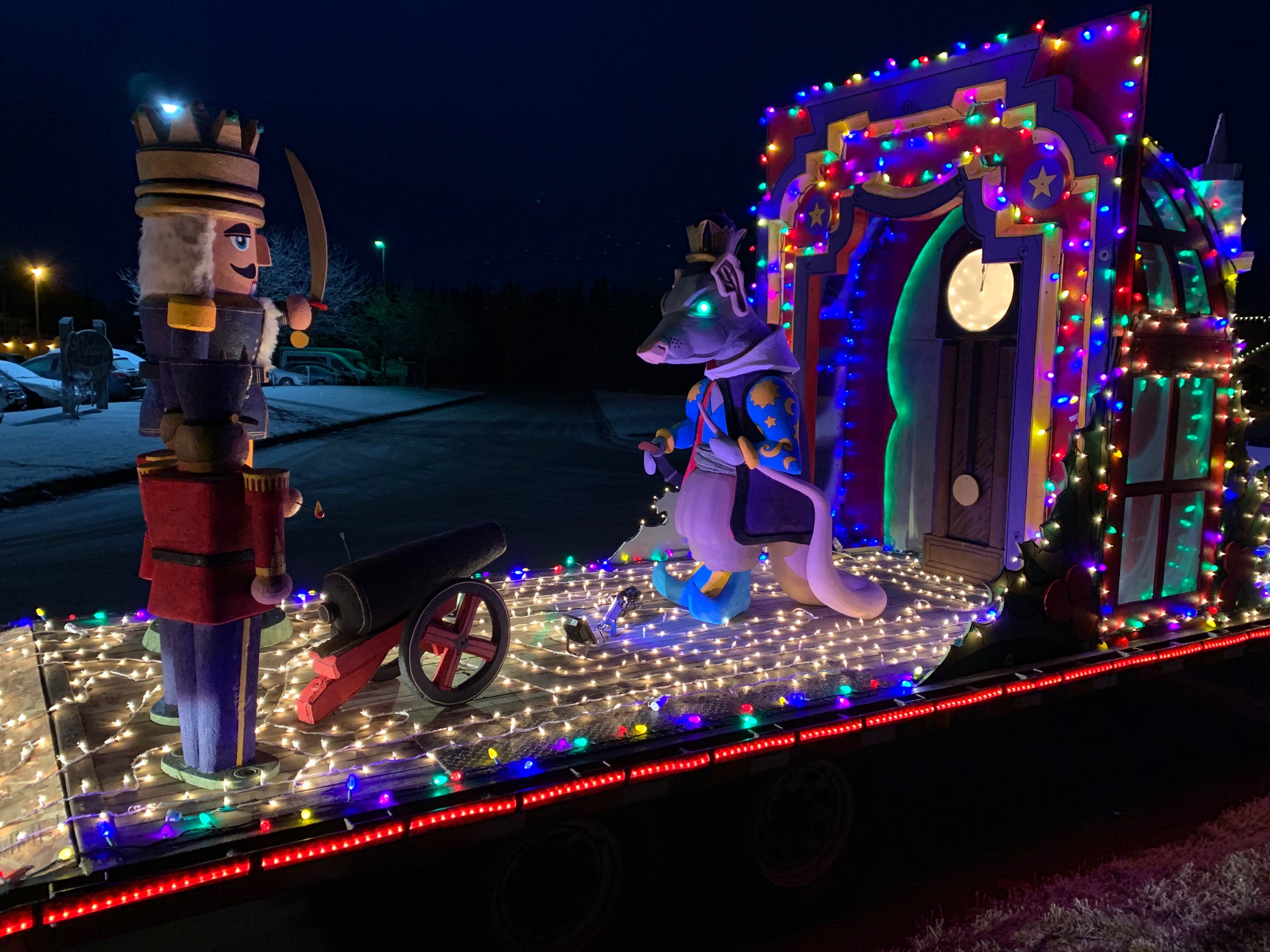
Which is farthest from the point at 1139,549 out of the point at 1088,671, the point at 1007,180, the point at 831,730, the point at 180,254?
the point at 180,254

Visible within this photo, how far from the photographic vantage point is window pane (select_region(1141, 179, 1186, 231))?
479 centimetres

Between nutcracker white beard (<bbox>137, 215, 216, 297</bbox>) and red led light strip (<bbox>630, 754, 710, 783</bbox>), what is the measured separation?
2.04 metres

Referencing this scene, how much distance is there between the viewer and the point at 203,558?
285 centimetres

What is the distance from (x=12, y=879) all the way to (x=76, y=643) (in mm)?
2337

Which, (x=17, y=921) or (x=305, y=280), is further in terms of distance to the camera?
(x=305, y=280)

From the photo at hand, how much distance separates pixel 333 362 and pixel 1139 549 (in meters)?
36.0

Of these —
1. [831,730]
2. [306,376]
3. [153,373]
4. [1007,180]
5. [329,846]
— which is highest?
[1007,180]

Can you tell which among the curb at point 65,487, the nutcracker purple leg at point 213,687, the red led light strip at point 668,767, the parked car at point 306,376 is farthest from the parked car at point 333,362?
the red led light strip at point 668,767

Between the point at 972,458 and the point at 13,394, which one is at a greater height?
the point at 972,458

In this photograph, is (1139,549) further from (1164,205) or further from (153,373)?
(153,373)

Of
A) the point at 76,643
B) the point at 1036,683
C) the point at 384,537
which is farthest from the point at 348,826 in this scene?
the point at 384,537

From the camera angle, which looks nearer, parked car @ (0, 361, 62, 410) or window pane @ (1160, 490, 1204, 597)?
window pane @ (1160, 490, 1204, 597)

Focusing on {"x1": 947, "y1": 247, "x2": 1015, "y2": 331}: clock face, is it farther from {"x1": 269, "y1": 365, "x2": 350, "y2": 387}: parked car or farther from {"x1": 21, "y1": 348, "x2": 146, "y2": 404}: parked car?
{"x1": 269, "y1": 365, "x2": 350, "y2": 387}: parked car

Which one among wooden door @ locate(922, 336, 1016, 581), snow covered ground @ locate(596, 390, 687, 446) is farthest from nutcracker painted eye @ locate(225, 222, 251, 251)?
snow covered ground @ locate(596, 390, 687, 446)
